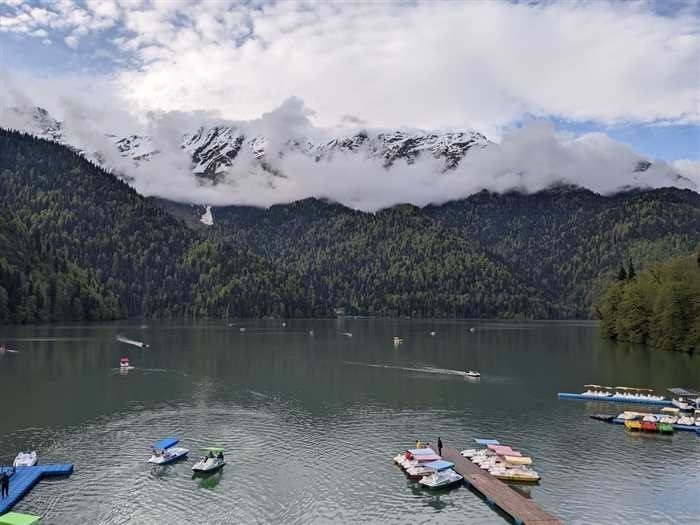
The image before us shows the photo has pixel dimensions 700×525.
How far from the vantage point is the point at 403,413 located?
385ft

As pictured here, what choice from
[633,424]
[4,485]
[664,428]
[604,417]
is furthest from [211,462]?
[664,428]

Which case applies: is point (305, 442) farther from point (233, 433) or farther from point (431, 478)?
point (431, 478)

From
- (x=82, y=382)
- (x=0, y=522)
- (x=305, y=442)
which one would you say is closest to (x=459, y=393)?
(x=305, y=442)

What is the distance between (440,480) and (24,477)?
48.8 meters

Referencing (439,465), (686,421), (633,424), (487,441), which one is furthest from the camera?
(686,421)

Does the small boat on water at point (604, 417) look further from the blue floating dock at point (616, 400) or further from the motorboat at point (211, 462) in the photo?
the motorboat at point (211, 462)

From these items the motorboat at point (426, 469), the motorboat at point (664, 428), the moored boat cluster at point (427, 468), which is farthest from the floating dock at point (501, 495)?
the motorboat at point (664, 428)

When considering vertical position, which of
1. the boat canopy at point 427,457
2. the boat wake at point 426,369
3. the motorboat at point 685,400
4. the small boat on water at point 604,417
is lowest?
the boat canopy at point 427,457

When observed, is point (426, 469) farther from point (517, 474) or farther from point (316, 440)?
point (316, 440)

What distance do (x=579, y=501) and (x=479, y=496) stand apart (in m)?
11.0

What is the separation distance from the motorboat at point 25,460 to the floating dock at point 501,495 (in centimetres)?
5251

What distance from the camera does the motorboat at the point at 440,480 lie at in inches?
3009

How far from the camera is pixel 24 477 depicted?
75500 millimetres

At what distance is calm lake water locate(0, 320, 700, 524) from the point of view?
231ft
